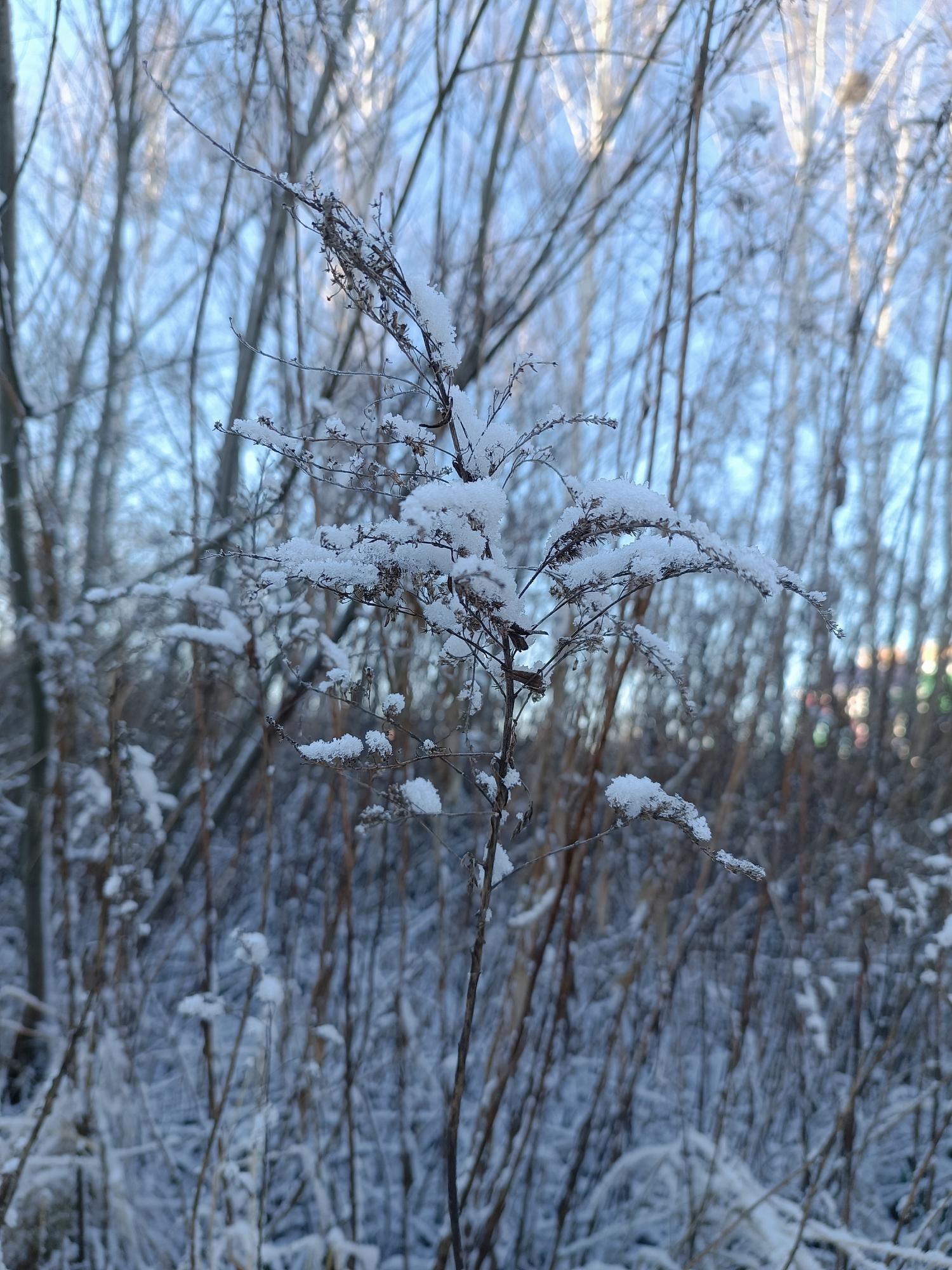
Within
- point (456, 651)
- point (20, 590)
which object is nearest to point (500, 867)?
point (456, 651)

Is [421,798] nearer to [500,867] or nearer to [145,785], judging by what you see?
[500,867]

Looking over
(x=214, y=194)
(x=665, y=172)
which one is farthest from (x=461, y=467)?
(x=214, y=194)

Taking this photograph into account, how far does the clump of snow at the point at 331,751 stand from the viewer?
67 cm

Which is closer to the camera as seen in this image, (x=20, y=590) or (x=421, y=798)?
(x=421, y=798)

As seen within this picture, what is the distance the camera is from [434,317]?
0.64 meters

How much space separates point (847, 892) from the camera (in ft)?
10.9

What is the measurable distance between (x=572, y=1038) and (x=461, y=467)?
1885mm

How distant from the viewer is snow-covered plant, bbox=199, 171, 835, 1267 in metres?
0.61

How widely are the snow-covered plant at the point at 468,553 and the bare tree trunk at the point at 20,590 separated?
113cm

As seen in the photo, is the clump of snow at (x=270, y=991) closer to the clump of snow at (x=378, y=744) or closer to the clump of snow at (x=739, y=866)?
the clump of snow at (x=378, y=744)

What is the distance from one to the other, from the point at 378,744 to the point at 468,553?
0.19 meters

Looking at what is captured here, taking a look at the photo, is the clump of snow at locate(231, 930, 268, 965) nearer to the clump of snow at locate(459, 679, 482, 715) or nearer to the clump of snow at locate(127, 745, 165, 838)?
the clump of snow at locate(127, 745, 165, 838)

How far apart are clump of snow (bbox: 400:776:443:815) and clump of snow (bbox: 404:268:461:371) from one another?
13.6 inches

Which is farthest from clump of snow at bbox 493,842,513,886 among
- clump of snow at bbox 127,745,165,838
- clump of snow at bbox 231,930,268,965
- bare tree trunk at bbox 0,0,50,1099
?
bare tree trunk at bbox 0,0,50,1099
